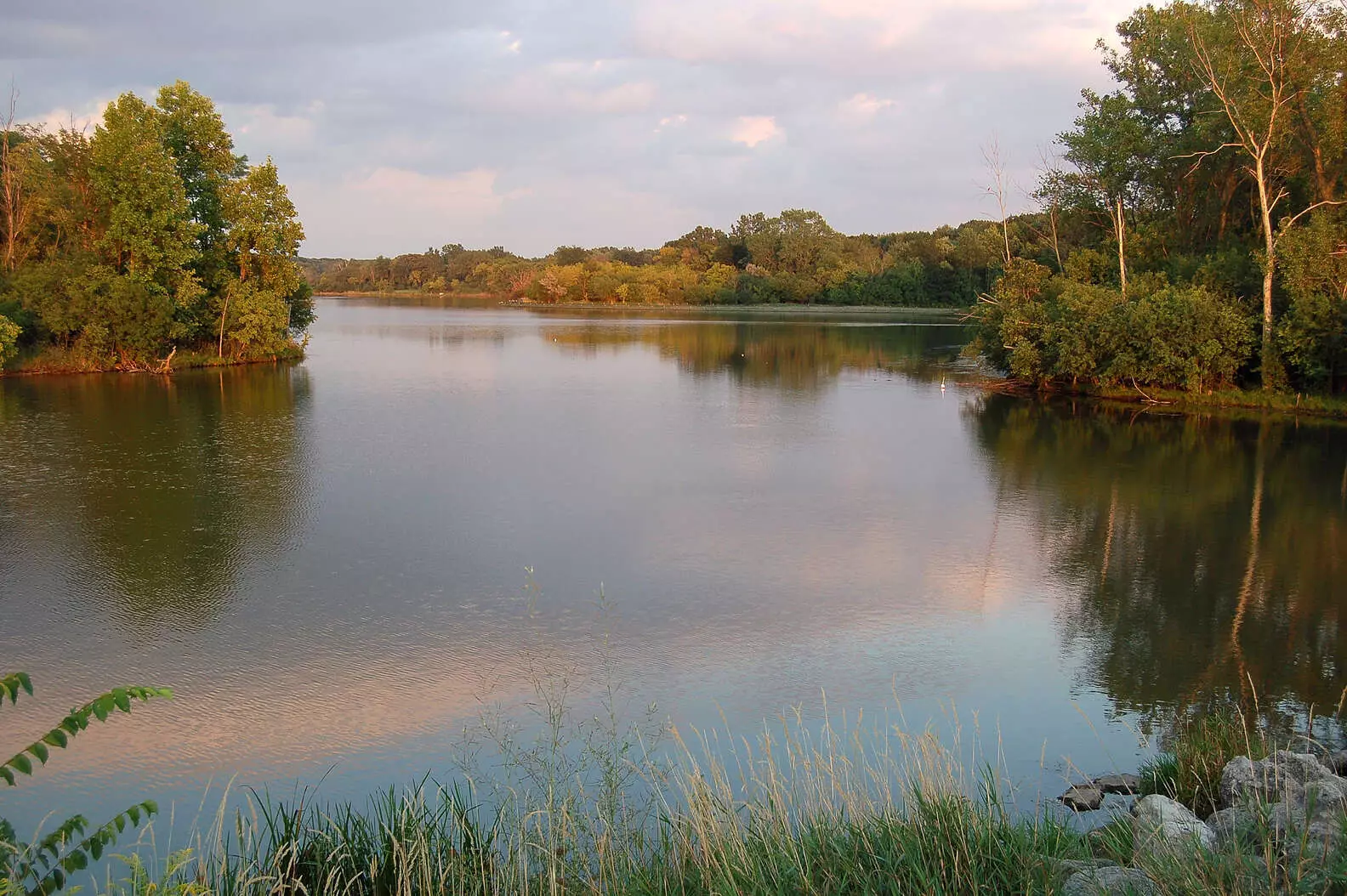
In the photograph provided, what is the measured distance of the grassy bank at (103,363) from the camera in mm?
27562

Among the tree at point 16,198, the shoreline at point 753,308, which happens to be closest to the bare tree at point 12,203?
the tree at point 16,198

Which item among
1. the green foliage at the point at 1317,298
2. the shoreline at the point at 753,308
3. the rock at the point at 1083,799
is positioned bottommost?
the rock at the point at 1083,799

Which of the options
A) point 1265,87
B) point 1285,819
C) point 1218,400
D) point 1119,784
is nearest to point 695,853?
point 1285,819

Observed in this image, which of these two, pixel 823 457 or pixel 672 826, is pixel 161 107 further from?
pixel 672 826

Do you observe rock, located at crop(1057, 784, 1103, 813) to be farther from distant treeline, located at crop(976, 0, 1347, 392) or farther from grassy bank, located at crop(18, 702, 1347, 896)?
distant treeline, located at crop(976, 0, 1347, 392)

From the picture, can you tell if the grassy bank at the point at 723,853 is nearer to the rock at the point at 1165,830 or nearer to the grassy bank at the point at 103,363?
the rock at the point at 1165,830

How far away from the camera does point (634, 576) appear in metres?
10.4

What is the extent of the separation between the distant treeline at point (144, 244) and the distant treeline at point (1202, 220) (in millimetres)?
22678

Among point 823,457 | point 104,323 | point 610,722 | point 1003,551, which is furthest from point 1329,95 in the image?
point 104,323

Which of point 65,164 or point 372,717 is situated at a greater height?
point 65,164

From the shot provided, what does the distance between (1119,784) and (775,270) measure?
9290cm

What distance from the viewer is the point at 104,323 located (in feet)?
91.8

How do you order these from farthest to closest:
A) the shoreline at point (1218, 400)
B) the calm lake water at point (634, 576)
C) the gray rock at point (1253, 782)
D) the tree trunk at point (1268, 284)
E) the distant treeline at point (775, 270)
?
the distant treeline at point (775, 270), the shoreline at point (1218, 400), the tree trunk at point (1268, 284), the calm lake water at point (634, 576), the gray rock at point (1253, 782)

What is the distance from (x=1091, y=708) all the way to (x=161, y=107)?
3320 cm
